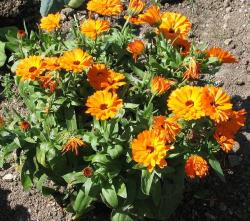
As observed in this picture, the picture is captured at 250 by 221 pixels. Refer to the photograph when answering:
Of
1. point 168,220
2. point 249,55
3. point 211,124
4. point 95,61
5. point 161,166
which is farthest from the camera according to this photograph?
point 249,55

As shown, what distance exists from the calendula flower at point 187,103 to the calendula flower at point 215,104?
0.02 meters

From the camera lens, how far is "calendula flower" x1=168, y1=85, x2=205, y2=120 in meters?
2.55

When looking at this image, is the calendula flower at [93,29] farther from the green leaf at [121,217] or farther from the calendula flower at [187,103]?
the green leaf at [121,217]

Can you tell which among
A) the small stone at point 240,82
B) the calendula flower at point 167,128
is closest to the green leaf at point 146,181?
the calendula flower at point 167,128

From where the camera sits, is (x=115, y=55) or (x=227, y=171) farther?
(x=227, y=171)

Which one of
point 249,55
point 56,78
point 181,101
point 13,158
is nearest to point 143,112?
point 181,101

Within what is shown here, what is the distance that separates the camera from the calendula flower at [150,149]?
98.7 inches

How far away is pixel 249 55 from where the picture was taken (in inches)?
178

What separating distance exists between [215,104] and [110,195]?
0.73m

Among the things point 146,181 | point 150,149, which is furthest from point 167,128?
point 146,181

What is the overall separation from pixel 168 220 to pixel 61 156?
3.27 ft

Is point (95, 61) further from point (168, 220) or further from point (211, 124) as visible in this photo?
point (168, 220)

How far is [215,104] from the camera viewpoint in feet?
8.57

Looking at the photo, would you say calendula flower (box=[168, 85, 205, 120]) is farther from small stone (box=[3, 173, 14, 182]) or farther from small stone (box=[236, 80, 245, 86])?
small stone (box=[236, 80, 245, 86])
